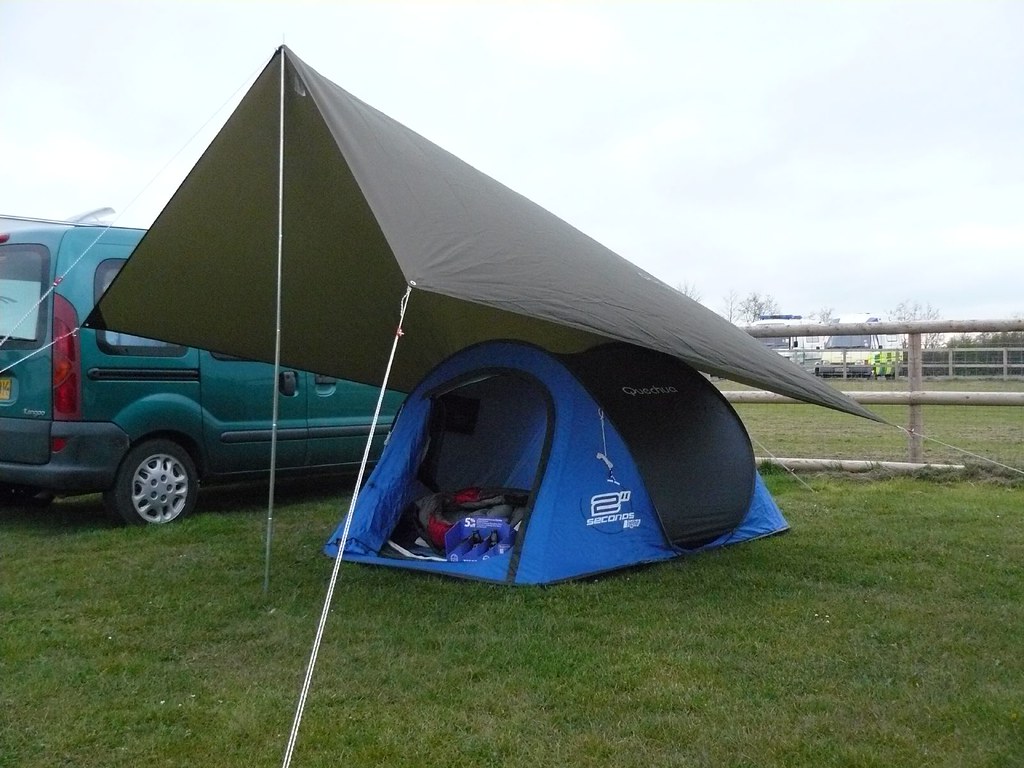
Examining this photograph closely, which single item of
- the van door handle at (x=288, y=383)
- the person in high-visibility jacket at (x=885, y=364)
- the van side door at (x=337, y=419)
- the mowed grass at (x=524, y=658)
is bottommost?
the mowed grass at (x=524, y=658)

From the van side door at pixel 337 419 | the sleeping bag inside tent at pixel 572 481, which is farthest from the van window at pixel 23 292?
the sleeping bag inside tent at pixel 572 481

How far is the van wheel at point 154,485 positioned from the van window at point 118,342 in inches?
23.5

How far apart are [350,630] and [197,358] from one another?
320 centimetres

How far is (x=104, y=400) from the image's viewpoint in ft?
20.2

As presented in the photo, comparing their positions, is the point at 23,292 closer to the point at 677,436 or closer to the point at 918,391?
the point at 677,436

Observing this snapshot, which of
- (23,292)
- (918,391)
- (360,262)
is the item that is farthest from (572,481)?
(918,391)

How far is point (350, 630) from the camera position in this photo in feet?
13.9

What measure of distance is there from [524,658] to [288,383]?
4.02m

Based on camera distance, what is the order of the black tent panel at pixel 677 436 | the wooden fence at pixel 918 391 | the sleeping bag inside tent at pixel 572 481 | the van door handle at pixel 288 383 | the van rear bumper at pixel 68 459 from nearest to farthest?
the sleeping bag inside tent at pixel 572 481 → the black tent panel at pixel 677 436 → the van rear bumper at pixel 68 459 → the van door handle at pixel 288 383 → the wooden fence at pixel 918 391

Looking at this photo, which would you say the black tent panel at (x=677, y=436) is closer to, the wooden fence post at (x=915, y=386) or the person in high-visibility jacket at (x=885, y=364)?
the wooden fence post at (x=915, y=386)

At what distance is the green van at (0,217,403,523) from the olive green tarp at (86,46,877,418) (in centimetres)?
39

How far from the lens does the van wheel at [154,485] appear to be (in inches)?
249

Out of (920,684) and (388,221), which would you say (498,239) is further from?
(920,684)

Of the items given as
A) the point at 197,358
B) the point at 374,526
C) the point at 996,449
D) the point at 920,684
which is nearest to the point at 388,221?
the point at 374,526
